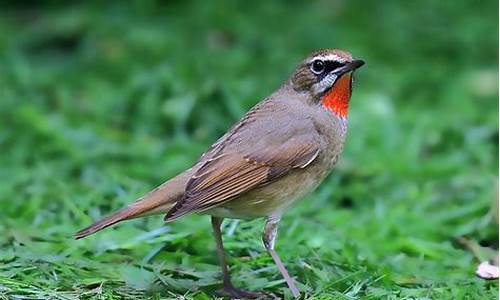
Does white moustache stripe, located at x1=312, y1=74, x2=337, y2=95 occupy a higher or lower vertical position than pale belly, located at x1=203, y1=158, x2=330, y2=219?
A: higher

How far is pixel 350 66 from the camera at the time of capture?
6.04 meters

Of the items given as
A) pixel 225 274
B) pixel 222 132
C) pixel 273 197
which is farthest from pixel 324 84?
pixel 222 132

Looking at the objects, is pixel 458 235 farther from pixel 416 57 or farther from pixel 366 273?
pixel 416 57

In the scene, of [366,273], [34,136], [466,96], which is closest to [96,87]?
[34,136]

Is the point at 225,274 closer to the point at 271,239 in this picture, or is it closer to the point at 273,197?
the point at 271,239

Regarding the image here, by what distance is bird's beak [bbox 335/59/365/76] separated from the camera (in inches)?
236

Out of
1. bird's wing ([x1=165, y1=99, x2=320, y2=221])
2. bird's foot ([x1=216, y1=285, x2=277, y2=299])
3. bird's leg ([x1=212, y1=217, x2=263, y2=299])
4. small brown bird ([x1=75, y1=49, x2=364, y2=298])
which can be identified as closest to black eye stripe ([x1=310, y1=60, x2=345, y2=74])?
small brown bird ([x1=75, y1=49, x2=364, y2=298])

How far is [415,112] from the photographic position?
31.8 feet

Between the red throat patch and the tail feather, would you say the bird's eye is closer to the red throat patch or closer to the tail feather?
the red throat patch

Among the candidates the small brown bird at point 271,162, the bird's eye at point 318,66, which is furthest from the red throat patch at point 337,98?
the bird's eye at point 318,66

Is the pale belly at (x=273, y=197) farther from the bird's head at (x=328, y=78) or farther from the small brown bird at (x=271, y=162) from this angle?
the bird's head at (x=328, y=78)

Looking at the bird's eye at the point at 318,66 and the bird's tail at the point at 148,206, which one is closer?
the bird's tail at the point at 148,206

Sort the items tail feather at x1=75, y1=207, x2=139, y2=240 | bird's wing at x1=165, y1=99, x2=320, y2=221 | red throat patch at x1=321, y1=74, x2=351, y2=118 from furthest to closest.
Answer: red throat patch at x1=321, y1=74, x2=351, y2=118
bird's wing at x1=165, y1=99, x2=320, y2=221
tail feather at x1=75, y1=207, x2=139, y2=240

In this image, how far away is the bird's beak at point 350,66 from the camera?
19.7ft
